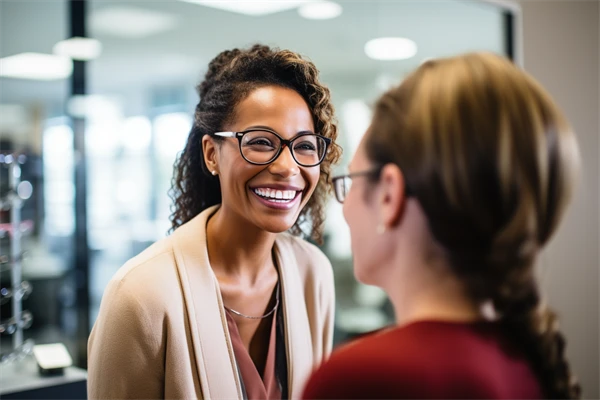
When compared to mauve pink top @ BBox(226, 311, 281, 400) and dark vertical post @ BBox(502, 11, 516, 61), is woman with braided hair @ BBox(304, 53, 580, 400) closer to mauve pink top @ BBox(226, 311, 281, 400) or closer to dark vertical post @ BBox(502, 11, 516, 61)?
mauve pink top @ BBox(226, 311, 281, 400)

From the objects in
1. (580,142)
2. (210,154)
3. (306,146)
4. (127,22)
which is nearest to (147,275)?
(210,154)

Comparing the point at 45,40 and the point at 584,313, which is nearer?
the point at 45,40

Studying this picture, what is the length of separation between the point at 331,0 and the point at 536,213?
8.89 ft

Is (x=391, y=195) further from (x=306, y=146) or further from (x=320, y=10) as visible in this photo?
(x=320, y=10)

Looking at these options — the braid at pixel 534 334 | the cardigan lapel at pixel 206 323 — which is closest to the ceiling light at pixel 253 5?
the cardigan lapel at pixel 206 323

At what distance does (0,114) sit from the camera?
221 cm

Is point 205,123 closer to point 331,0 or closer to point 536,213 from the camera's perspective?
point 536,213

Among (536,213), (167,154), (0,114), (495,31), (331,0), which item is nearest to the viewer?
(536,213)

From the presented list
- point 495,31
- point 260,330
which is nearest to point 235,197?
point 260,330

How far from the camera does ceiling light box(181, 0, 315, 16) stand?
9.28 ft

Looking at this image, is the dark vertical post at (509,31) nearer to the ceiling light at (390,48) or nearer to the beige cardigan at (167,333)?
the ceiling light at (390,48)

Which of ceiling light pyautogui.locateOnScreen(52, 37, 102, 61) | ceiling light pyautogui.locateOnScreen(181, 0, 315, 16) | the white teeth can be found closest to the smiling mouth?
the white teeth

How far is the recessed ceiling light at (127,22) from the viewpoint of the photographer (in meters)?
2.47

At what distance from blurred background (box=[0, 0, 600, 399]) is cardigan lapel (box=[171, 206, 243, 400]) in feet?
3.21
